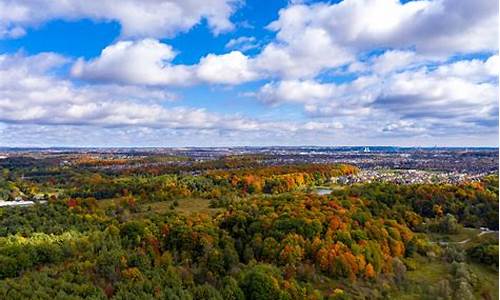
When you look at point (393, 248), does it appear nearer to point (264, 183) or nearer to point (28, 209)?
point (28, 209)

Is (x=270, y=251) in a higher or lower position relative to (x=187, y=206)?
higher

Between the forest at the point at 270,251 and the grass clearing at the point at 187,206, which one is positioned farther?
the grass clearing at the point at 187,206

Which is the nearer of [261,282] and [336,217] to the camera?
[261,282]

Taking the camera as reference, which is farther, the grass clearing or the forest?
the grass clearing

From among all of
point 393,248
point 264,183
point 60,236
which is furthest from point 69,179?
point 393,248

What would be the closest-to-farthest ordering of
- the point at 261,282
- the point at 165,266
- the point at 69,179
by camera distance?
1. the point at 261,282
2. the point at 165,266
3. the point at 69,179

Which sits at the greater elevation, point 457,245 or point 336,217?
point 336,217

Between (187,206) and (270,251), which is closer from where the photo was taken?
(270,251)

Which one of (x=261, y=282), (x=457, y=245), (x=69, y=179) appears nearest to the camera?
(x=261, y=282)
